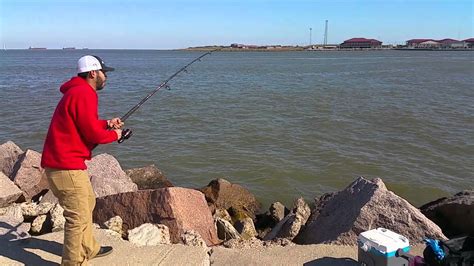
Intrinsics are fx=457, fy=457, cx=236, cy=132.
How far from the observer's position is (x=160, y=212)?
561cm

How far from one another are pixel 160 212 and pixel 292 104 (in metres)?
15.0

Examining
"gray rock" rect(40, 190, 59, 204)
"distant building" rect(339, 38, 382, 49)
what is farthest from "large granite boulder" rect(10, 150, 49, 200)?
"distant building" rect(339, 38, 382, 49)

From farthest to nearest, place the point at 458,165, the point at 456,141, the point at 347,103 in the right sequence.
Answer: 1. the point at 347,103
2. the point at 456,141
3. the point at 458,165

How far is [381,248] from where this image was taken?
3.90 metres

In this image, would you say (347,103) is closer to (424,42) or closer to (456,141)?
(456,141)

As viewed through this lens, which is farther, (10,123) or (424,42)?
(424,42)

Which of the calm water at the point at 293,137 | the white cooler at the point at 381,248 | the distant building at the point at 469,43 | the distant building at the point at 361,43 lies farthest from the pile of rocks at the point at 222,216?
the distant building at the point at 361,43

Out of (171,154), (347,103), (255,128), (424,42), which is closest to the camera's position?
(171,154)

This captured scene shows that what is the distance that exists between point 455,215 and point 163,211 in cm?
374

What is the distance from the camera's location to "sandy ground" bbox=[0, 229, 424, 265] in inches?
172

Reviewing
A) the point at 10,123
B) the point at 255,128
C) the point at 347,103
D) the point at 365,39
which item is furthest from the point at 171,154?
the point at 365,39

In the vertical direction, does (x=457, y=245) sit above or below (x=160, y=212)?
above

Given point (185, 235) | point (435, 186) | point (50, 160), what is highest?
point (50, 160)

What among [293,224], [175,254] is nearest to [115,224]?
[175,254]
